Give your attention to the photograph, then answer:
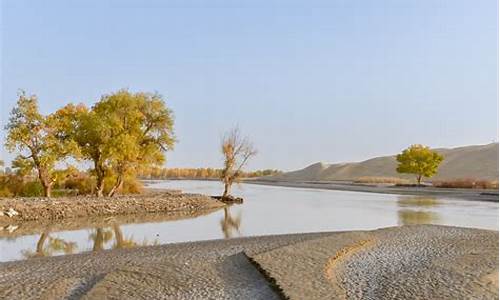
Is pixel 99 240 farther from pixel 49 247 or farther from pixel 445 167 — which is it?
pixel 445 167

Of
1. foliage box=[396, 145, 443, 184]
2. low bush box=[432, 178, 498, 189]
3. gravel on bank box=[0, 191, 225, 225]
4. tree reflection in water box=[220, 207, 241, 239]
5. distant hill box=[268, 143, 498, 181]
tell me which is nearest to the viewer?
tree reflection in water box=[220, 207, 241, 239]

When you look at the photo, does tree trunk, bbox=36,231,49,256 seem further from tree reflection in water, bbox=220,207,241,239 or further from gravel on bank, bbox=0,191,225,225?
tree reflection in water, bbox=220,207,241,239

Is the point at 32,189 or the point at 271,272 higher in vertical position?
the point at 32,189

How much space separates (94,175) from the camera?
35469 mm

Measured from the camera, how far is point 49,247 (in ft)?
49.9

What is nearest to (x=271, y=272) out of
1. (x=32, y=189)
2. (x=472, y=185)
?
(x=32, y=189)

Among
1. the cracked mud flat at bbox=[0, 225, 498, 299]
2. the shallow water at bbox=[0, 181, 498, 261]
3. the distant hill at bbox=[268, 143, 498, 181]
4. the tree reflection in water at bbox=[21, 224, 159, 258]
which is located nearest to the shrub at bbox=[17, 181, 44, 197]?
the shallow water at bbox=[0, 181, 498, 261]

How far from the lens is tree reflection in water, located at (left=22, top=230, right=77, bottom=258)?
46.0 feet

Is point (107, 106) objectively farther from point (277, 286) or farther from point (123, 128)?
point (277, 286)

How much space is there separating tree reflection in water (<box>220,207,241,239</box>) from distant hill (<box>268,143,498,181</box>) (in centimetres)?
8303

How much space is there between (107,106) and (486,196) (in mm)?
38718

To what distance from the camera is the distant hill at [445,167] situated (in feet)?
343

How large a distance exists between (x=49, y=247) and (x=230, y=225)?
8724 mm

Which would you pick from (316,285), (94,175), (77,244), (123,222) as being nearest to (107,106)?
(94,175)
